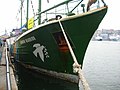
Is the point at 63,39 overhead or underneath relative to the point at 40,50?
overhead

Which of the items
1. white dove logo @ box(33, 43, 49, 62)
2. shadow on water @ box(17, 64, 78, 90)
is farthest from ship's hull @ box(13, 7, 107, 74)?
shadow on water @ box(17, 64, 78, 90)

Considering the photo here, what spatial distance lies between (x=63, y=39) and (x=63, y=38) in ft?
0.13

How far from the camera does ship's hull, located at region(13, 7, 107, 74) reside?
10.0 m

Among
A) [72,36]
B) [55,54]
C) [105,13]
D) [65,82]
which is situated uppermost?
[105,13]

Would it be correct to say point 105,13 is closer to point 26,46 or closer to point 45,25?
point 45,25

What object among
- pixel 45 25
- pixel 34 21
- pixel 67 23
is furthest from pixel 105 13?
pixel 34 21

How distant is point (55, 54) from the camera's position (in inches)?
425

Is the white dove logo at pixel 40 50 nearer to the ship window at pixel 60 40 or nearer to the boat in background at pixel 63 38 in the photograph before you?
the boat in background at pixel 63 38

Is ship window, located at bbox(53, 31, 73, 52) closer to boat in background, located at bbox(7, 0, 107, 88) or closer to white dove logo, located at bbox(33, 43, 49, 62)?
boat in background, located at bbox(7, 0, 107, 88)

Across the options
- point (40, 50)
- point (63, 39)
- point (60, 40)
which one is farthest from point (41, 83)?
point (63, 39)

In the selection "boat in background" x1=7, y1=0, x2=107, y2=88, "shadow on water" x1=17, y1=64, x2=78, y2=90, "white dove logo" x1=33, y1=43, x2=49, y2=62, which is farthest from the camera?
"white dove logo" x1=33, y1=43, x2=49, y2=62

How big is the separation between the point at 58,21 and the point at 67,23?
0.34 metres

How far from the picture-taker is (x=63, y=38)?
35.1ft

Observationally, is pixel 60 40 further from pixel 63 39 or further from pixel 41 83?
pixel 41 83
